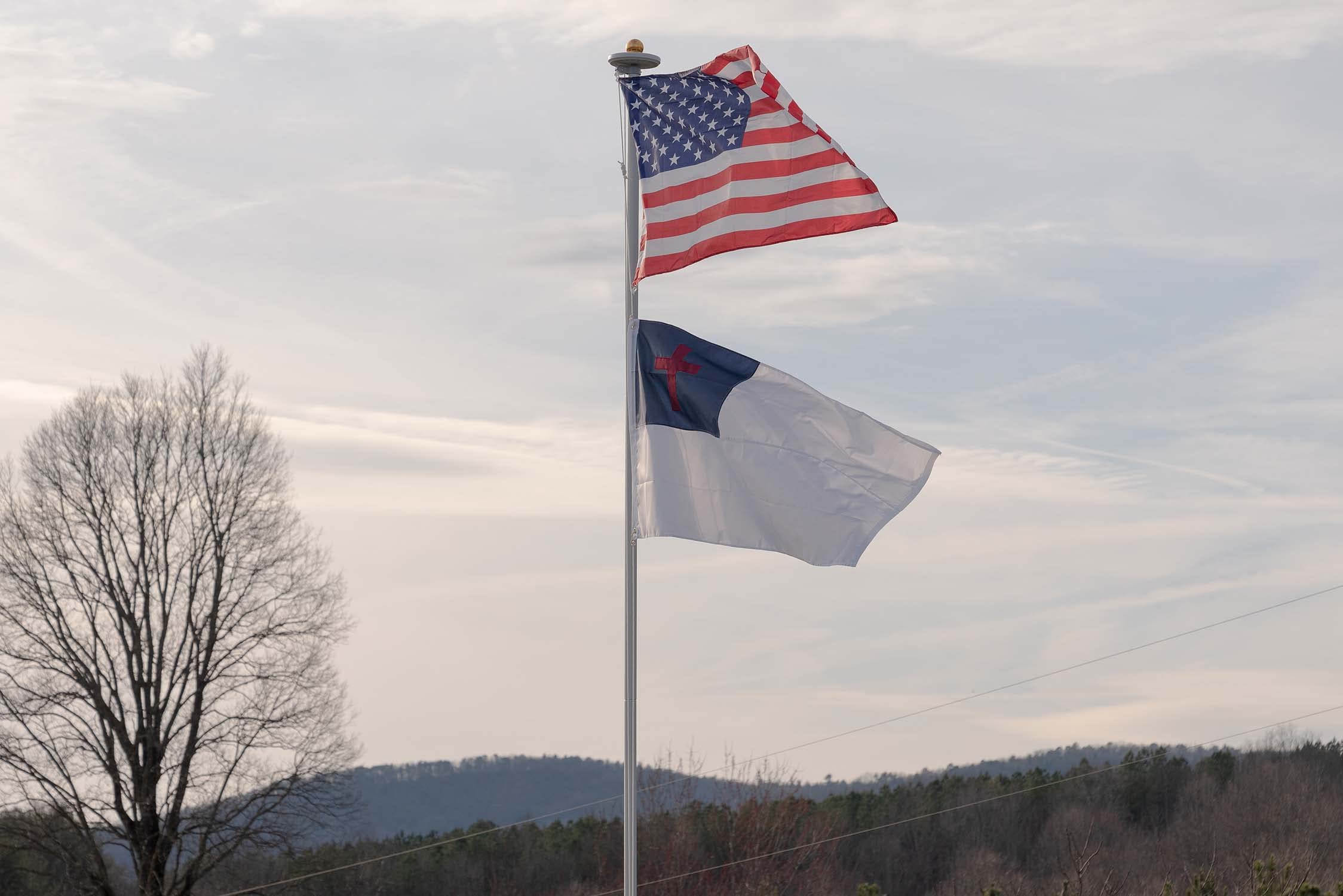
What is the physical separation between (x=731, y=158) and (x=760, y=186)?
0.93 ft

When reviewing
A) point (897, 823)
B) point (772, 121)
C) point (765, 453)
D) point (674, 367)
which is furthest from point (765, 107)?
point (897, 823)

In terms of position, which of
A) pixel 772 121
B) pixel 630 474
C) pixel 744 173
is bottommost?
pixel 630 474

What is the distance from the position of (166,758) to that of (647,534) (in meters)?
23.6

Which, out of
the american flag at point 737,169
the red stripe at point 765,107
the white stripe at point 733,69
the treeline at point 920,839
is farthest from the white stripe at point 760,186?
the treeline at point 920,839

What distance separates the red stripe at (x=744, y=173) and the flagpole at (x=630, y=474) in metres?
0.32

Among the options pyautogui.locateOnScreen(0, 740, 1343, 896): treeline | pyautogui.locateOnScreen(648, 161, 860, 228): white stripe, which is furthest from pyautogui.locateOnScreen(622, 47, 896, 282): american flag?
pyautogui.locateOnScreen(0, 740, 1343, 896): treeline

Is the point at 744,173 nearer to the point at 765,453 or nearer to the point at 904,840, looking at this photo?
the point at 765,453

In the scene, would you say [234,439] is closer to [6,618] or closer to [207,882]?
[6,618]

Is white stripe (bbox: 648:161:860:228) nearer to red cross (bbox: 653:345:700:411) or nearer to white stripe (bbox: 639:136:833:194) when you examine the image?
white stripe (bbox: 639:136:833:194)

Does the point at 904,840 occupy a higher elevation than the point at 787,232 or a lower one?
lower

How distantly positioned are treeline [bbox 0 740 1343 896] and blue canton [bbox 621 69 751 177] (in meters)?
24.3

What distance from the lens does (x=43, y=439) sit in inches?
1261

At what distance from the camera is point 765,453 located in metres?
9.95

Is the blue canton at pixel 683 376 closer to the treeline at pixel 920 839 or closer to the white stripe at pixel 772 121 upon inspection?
the white stripe at pixel 772 121
